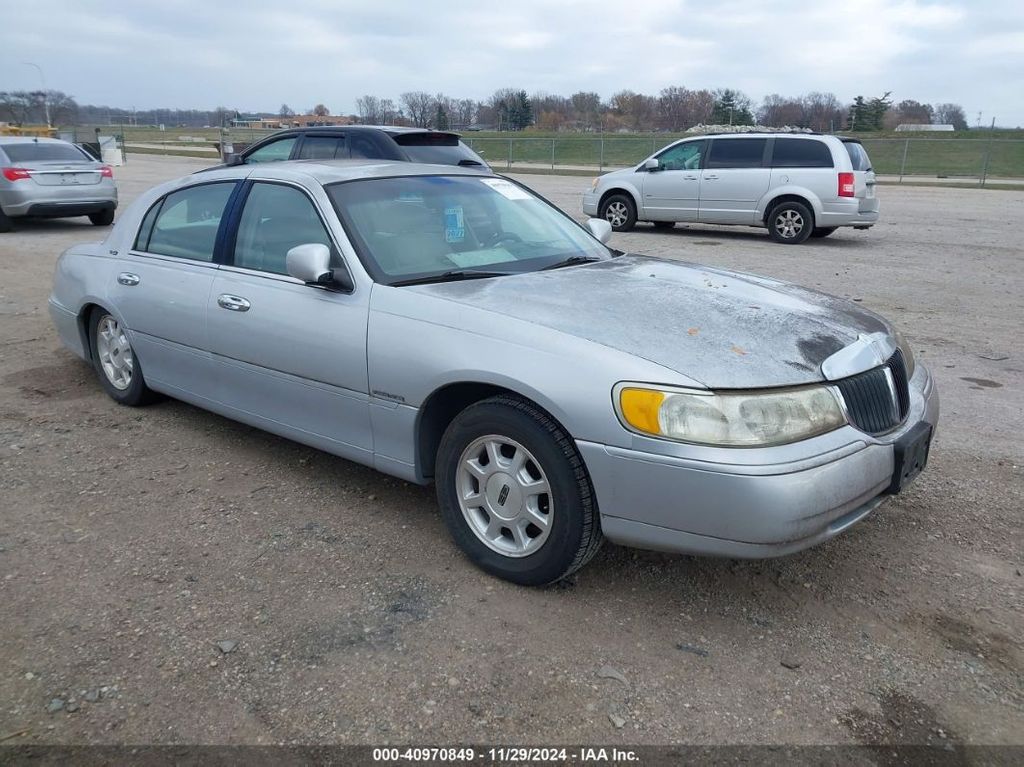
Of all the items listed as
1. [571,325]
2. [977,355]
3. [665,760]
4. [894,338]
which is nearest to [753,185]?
[977,355]

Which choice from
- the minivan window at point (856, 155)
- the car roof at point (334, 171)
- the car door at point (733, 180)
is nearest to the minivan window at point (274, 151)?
the car roof at point (334, 171)

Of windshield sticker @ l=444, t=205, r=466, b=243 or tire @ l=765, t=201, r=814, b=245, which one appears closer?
windshield sticker @ l=444, t=205, r=466, b=243

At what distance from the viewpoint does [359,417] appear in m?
3.70

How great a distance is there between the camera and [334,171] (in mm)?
Result: 4277

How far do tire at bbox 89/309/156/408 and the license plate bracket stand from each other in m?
4.10

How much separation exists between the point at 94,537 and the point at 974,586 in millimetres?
3612

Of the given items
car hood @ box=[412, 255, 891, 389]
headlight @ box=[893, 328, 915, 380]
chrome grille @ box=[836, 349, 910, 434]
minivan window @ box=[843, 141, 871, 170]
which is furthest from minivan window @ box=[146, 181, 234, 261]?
minivan window @ box=[843, 141, 871, 170]

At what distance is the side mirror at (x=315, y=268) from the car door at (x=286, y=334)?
0.07 meters

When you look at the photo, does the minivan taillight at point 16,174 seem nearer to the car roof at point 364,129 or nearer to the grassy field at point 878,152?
the car roof at point 364,129

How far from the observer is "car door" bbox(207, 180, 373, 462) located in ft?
12.2

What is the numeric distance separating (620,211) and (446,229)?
11671 millimetres

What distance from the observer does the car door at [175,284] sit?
4496 millimetres

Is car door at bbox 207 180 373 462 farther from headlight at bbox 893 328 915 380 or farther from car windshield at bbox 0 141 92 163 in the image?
car windshield at bbox 0 141 92 163

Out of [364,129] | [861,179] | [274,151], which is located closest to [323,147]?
[364,129]
